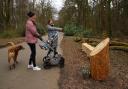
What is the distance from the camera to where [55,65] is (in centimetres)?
1212

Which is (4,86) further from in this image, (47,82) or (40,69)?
(40,69)

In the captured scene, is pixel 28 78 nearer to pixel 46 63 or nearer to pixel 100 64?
pixel 46 63

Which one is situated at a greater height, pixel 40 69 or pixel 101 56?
pixel 101 56

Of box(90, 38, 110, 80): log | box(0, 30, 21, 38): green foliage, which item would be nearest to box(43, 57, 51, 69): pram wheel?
box(90, 38, 110, 80): log

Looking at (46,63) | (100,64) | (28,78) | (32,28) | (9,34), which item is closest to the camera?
(100,64)

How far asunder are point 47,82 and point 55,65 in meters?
2.91

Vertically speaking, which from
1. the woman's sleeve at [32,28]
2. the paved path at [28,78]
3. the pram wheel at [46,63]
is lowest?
the paved path at [28,78]

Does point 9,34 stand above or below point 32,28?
below

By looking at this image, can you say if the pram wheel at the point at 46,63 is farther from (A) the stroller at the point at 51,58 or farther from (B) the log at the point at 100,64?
(B) the log at the point at 100,64

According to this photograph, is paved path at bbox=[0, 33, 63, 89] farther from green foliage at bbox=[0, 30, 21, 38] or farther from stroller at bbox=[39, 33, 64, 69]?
green foliage at bbox=[0, 30, 21, 38]

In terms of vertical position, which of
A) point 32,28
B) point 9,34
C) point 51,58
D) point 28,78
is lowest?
point 28,78

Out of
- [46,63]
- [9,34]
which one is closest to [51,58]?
[46,63]

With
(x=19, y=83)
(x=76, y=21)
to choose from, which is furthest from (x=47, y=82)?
(x=76, y=21)

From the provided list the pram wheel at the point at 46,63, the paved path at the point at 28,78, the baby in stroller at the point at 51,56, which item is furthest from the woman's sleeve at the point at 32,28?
the paved path at the point at 28,78
